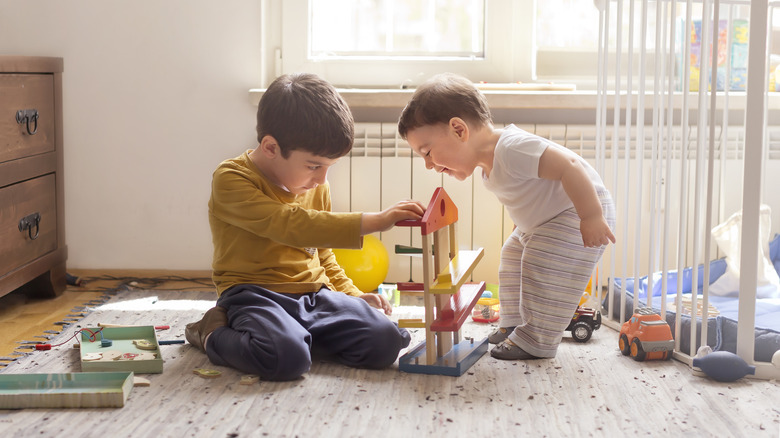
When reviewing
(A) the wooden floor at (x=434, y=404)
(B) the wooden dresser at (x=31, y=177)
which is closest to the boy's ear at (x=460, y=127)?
(A) the wooden floor at (x=434, y=404)

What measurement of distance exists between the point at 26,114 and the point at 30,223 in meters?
0.28

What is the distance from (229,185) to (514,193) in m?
0.57

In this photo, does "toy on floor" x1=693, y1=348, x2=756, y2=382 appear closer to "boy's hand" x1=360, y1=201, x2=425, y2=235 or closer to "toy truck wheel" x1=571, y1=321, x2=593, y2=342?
"toy truck wheel" x1=571, y1=321, x2=593, y2=342

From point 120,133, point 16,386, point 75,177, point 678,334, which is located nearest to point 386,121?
point 120,133

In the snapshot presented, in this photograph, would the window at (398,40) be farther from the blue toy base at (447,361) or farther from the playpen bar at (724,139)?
the blue toy base at (447,361)

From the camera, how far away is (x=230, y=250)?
65.5 inches

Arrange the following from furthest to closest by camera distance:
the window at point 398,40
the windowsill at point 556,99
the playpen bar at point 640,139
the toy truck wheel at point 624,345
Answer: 1. the window at point 398,40
2. the windowsill at point 556,99
3. the playpen bar at point 640,139
4. the toy truck wheel at point 624,345

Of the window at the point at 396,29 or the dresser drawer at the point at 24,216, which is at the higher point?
the window at the point at 396,29

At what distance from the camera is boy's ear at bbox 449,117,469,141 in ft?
5.38

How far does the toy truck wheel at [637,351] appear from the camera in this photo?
1.61 metres

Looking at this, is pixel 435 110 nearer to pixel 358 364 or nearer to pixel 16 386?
pixel 358 364

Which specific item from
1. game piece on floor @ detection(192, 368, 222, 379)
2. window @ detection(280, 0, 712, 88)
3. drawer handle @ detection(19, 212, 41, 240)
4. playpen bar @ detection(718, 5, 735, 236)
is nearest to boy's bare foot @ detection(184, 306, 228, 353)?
game piece on floor @ detection(192, 368, 222, 379)

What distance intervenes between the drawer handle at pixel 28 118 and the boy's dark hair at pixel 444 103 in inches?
39.7

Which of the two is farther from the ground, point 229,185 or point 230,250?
point 229,185
